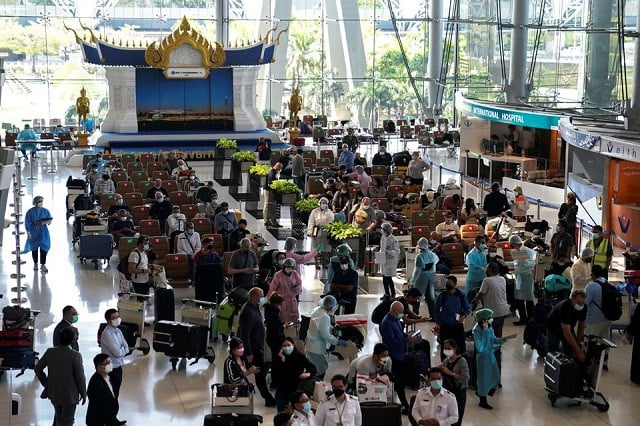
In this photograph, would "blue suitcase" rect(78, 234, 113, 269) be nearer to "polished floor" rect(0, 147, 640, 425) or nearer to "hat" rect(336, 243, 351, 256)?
"polished floor" rect(0, 147, 640, 425)

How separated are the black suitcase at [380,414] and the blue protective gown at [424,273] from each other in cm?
484

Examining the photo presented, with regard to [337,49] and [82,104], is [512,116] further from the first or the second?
[337,49]

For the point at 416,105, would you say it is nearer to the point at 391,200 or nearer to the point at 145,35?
the point at 145,35

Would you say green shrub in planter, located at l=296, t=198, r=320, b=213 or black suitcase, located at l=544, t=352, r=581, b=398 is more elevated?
green shrub in planter, located at l=296, t=198, r=320, b=213

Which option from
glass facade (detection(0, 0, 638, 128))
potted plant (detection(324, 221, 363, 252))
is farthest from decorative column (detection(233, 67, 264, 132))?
potted plant (detection(324, 221, 363, 252))

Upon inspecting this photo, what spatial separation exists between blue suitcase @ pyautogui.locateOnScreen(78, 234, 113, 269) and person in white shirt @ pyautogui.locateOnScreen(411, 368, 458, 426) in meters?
10.1

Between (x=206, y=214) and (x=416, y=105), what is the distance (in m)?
26.2

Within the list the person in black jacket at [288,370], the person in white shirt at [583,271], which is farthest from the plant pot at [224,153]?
the person in black jacket at [288,370]

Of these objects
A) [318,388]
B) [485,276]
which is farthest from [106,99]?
[318,388]

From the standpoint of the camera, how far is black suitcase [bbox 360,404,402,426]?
38.7ft

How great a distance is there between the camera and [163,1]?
43.4 m

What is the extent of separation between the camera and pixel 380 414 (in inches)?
465

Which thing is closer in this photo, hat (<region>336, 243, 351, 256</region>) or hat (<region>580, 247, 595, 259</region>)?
hat (<region>336, 243, 351, 256</region>)

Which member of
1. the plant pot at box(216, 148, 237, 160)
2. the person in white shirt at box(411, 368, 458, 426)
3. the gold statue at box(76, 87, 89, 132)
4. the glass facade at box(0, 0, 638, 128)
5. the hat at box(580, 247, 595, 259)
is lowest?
the person in white shirt at box(411, 368, 458, 426)
